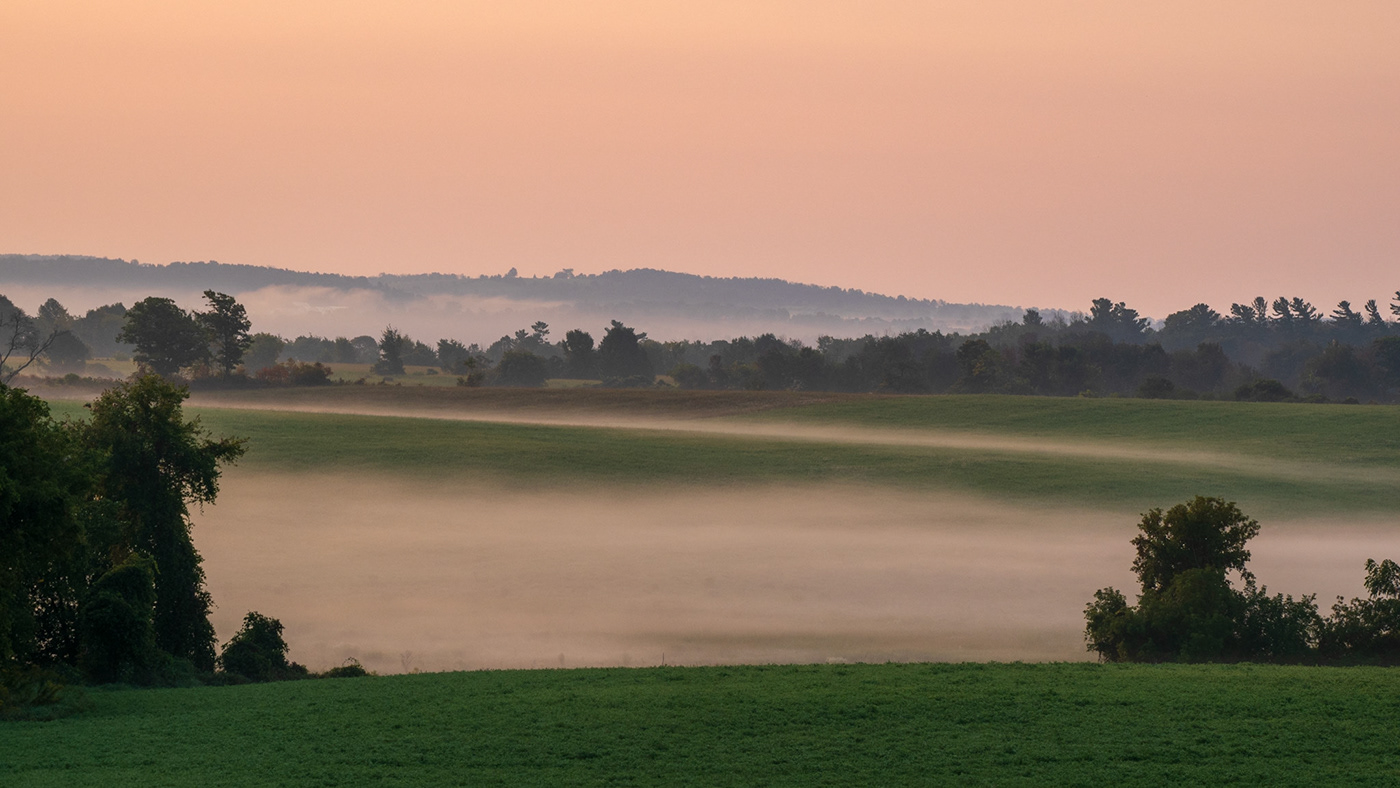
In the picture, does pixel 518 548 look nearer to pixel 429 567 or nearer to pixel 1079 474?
pixel 429 567

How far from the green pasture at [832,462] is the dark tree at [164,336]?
34975mm

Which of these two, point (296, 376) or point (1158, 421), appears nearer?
point (1158, 421)

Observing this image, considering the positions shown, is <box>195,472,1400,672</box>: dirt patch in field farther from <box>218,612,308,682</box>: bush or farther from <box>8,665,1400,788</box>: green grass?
<box>8,665,1400,788</box>: green grass

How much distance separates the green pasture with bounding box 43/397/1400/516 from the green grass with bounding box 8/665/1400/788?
31.0 metres

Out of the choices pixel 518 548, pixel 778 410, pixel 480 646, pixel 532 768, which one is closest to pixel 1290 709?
pixel 532 768

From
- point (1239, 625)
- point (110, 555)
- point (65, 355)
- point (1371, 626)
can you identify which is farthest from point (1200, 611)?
point (65, 355)

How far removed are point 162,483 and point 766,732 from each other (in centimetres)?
1972

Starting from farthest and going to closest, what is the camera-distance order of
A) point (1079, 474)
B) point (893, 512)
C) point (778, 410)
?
point (778, 410) < point (1079, 474) < point (893, 512)

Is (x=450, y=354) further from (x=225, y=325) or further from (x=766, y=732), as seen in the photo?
(x=766, y=732)

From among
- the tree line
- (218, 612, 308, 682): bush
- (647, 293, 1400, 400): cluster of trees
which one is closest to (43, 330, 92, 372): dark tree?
the tree line

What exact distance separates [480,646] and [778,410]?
183 feet

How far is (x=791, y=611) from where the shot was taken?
113ft

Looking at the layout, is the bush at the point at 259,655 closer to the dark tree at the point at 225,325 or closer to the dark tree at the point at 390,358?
the dark tree at the point at 225,325

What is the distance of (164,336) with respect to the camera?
105000 mm
